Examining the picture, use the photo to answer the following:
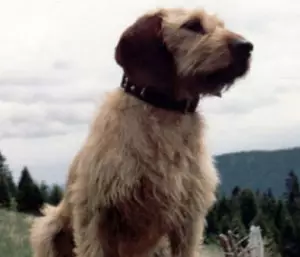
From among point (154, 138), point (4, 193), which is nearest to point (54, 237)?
point (154, 138)

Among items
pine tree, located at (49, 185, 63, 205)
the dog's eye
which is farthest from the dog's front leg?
pine tree, located at (49, 185, 63, 205)

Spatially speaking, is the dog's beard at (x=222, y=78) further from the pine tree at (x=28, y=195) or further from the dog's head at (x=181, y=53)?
the pine tree at (x=28, y=195)

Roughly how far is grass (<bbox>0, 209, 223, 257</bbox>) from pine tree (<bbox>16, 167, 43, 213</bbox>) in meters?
0.36

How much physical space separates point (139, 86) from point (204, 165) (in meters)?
0.67

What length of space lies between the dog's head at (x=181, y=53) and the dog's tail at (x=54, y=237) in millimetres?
1337

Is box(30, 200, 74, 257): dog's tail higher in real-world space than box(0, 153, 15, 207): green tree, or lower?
lower

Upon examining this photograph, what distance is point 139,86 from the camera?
587 centimetres

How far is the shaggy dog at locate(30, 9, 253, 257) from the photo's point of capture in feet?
18.8

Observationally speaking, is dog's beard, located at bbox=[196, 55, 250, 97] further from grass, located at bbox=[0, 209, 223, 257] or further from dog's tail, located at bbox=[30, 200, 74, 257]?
grass, located at bbox=[0, 209, 223, 257]

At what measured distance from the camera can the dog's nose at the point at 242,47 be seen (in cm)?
557

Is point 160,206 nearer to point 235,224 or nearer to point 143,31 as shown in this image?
point 143,31

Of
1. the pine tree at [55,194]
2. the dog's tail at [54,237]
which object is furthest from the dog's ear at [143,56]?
the pine tree at [55,194]

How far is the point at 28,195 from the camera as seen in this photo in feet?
35.5

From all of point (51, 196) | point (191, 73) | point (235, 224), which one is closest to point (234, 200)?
point (235, 224)
